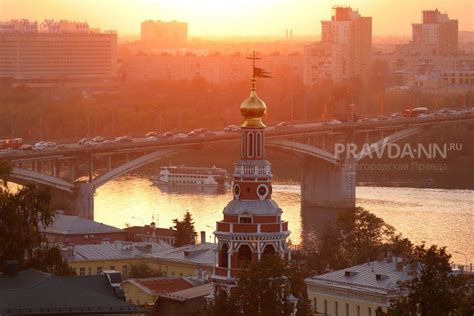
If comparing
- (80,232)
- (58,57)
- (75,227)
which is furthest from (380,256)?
(58,57)

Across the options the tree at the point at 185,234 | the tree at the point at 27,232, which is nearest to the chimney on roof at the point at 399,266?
the tree at the point at 27,232

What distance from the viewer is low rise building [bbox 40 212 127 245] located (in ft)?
137

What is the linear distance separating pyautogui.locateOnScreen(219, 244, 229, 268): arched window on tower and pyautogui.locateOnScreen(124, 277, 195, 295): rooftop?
18.7 ft

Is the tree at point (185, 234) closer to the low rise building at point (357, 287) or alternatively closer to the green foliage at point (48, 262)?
the low rise building at point (357, 287)

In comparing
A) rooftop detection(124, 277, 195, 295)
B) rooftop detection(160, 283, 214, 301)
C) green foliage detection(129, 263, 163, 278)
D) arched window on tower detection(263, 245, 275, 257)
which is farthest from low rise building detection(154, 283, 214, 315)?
green foliage detection(129, 263, 163, 278)

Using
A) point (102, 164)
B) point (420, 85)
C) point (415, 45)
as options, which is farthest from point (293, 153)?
point (415, 45)

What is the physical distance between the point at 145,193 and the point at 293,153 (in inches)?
173

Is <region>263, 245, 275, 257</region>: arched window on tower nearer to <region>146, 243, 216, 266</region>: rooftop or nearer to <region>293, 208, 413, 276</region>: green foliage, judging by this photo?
<region>293, 208, 413, 276</region>: green foliage

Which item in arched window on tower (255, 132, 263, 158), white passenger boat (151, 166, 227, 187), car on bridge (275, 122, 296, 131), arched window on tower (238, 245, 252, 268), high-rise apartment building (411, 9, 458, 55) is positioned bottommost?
arched window on tower (238, 245, 252, 268)

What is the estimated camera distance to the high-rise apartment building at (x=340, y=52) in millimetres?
119750

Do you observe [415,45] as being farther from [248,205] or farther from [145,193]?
[248,205]

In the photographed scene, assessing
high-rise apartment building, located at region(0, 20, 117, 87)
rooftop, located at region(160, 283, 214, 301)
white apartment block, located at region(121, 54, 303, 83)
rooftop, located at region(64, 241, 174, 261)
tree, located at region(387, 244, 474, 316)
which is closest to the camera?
tree, located at region(387, 244, 474, 316)

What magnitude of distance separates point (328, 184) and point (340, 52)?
205 feet

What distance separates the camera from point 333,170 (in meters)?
60.7
